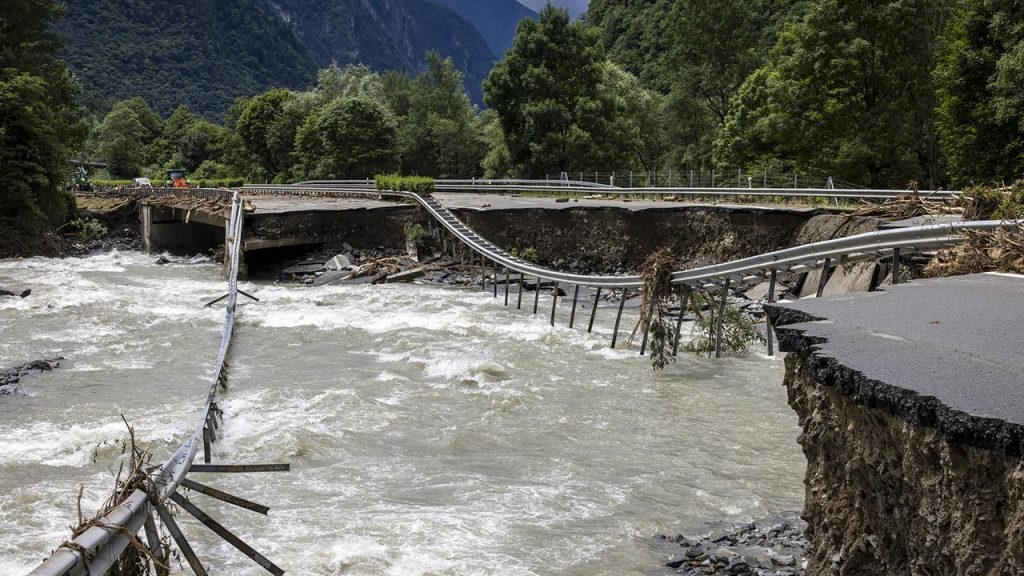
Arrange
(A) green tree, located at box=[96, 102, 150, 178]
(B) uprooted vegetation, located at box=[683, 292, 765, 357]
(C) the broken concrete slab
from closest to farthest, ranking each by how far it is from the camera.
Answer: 1. (B) uprooted vegetation, located at box=[683, 292, 765, 357]
2. (C) the broken concrete slab
3. (A) green tree, located at box=[96, 102, 150, 178]

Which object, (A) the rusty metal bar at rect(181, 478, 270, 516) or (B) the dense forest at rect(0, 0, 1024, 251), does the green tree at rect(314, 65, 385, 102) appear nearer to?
(B) the dense forest at rect(0, 0, 1024, 251)

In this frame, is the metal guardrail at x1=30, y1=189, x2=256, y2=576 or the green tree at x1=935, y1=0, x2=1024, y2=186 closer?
the metal guardrail at x1=30, y1=189, x2=256, y2=576

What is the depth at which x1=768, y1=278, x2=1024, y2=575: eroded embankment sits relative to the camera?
379 cm

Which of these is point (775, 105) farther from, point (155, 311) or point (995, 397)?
point (995, 397)

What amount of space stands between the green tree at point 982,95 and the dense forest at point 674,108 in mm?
66

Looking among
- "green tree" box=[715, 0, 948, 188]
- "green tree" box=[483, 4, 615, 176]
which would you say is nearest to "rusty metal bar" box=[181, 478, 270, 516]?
"green tree" box=[715, 0, 948, 188]

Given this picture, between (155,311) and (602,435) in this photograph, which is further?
(155,311)

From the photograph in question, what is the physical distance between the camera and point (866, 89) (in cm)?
3759

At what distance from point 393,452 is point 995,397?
7619mm

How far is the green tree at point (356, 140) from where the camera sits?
64.5m

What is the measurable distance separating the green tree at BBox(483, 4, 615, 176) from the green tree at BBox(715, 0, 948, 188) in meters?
14.9

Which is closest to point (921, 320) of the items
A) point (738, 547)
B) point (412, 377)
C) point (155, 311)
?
point (738, 547)

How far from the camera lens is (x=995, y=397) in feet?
14.3

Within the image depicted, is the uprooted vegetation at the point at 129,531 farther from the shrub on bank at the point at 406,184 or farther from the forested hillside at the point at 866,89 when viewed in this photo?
the shrub on bank at the point at 406,184
